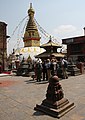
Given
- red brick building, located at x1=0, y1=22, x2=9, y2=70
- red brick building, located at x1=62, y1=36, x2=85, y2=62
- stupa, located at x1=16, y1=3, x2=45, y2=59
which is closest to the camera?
red brick building, located at x1=0, y1=22, x2=9, y2=70

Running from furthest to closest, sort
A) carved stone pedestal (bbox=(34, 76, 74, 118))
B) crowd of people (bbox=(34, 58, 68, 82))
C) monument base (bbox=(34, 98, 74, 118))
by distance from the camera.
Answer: crowd of people (bbox=(34, 58, 68, 82)), carved stone pedestal (bbox=(34, 76, 74, 118)), monument base (bbox=(34, 98, 74, 118))

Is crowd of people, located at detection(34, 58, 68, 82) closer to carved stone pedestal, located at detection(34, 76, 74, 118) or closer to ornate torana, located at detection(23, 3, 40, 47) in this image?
carved stone pedestal, located at detection(34, 76, 74, 118)

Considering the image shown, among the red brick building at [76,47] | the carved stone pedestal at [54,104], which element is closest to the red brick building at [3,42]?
the red brick building at [76,47]

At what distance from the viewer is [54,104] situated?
5992mm

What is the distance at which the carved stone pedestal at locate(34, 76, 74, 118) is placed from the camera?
5.87 meters

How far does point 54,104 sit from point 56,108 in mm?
158

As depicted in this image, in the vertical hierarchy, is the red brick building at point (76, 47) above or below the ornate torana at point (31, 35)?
below

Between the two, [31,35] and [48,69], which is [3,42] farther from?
[31,35]

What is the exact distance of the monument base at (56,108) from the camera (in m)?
5.73

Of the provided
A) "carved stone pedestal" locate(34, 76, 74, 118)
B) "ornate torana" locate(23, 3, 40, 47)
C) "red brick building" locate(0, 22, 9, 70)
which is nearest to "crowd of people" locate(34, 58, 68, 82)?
"carved stone pedestal" locate(34, 76, 74, 118)

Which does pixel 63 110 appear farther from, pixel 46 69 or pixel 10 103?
pixel 46 69

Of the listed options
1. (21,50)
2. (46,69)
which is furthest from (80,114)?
(21,50)

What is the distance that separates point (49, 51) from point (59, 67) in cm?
820

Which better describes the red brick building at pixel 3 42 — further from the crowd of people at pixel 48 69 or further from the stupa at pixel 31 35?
the stupa at pixel 31 35
